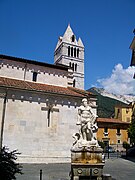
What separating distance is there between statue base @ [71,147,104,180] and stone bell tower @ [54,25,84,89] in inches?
2121

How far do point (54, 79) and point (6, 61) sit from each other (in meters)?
6.00

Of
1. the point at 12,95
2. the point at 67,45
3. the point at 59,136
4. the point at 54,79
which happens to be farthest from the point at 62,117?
the point at 67,45

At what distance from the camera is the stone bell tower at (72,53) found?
65.6 meters

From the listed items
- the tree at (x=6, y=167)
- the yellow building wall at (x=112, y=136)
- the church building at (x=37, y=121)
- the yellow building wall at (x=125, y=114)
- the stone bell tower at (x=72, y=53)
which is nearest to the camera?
the tree at (x=6, y=167)

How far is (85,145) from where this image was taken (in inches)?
378

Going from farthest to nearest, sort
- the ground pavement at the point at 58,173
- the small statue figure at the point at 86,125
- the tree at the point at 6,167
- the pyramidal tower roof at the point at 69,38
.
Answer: the pyramidal tower roof at the point at 69,38, the ground pavement at the point at 58,173, the small statue figure at the point at 86,125, the tree at the point at 6,167

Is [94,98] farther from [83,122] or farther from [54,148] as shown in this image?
[83,122]

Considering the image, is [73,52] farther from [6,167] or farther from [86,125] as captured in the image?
[6,167]

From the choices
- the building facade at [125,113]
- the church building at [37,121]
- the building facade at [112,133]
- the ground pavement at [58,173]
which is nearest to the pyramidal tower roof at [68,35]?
the building facade at [125,113]

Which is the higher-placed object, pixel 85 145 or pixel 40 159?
→ pixel 85 145

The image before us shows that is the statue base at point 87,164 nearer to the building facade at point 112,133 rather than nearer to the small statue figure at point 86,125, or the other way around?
the small statue figure at point 86,125

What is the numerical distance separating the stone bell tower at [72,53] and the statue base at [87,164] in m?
53.9

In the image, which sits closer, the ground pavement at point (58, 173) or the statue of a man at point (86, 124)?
the statue of a man at point (86, 124)

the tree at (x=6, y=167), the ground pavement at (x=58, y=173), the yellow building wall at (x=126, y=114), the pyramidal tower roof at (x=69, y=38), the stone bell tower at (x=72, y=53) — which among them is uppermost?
the pyramidal tower roof at (x=69, y=38)
